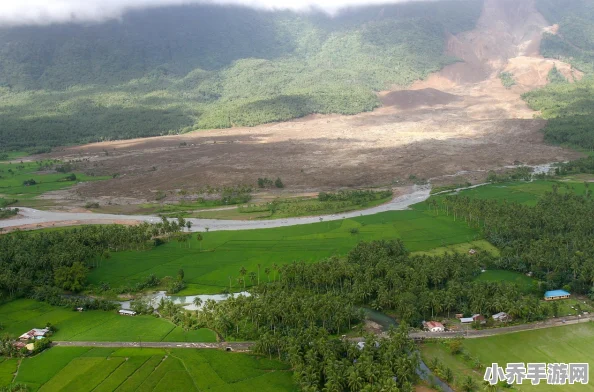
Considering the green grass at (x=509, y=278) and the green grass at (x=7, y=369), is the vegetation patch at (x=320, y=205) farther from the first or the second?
the green grass at (x=7, y=369)

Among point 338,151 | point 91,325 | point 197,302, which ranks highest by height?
point 338,151

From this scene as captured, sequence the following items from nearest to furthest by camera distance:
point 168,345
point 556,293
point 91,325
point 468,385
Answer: point 468,385 → point 168,345 → point 91,325 → point 556,293

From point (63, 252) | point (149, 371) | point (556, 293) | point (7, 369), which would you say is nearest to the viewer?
point (149, 371)

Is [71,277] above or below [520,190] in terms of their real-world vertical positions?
below

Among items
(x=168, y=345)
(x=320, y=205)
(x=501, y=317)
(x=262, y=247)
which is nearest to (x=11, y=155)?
(x=320, y=205)

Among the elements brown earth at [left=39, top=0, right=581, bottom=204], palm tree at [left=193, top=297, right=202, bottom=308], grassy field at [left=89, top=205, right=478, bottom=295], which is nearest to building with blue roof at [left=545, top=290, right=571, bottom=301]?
grassy field at [left=89, top=205, right=478, bottom=295]

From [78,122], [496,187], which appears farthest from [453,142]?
[78,122]

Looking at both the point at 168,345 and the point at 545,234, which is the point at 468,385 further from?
the point at 545,234
